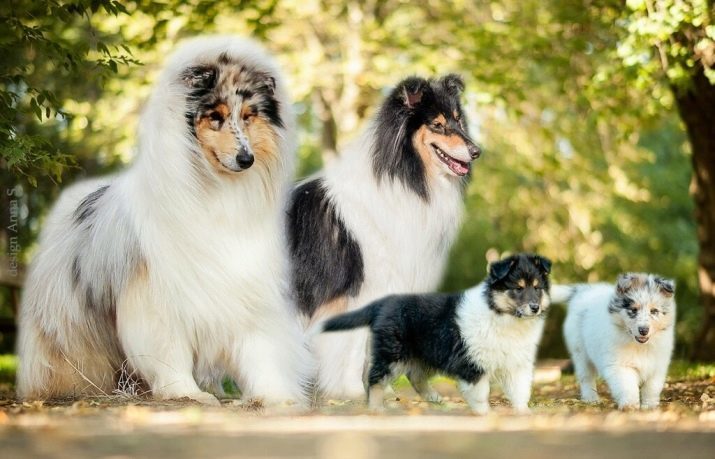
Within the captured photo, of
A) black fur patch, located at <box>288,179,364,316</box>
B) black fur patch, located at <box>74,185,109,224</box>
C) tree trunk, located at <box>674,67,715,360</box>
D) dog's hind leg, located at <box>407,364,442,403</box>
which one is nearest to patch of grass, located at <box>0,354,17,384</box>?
black fur patch, located at <box>74,185,109,224</box>

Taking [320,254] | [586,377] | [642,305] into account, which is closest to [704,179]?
[586,377]

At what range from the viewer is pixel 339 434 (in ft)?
15.1

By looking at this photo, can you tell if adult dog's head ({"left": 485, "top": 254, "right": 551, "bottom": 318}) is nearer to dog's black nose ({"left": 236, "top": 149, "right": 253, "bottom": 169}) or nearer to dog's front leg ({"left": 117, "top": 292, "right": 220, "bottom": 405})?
Answer: dog's black nose ({"left": 236, "top": 149, "right": 253, "bottom": 169})

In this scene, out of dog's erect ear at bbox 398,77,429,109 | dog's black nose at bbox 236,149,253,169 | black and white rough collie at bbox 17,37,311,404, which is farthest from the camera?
dog's erect ear at bbox 398,77,429,109

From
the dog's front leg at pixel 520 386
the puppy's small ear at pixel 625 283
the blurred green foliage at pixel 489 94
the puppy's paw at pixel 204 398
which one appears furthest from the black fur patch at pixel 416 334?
the blurred green foliage at pixel 489 94

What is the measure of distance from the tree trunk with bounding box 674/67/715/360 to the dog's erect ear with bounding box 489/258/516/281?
467 cm

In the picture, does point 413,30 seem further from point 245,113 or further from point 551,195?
point 245,113

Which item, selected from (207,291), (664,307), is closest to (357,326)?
(207,291)

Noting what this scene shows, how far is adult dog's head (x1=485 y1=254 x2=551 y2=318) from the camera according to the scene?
634cm

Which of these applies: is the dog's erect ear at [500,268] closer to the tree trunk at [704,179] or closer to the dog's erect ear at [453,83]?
the dog's erect ear at [453,83]

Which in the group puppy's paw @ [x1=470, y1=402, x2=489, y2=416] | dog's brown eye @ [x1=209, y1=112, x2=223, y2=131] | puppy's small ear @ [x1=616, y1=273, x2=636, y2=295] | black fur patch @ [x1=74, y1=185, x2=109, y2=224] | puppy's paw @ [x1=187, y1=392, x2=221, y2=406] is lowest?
puppy's paw @ [x1=470, y1=402, x2=489, y2=416]

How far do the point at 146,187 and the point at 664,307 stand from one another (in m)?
3.43

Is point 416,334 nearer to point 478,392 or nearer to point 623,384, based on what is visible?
point 478,392

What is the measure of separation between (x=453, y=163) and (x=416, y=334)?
57.7 inches
